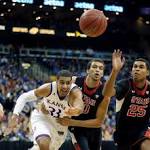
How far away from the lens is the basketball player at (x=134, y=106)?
653cm

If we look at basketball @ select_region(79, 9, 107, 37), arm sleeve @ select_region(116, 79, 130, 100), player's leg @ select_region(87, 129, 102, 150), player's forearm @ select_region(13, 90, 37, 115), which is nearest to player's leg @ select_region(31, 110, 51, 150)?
player's forearm @ select_region(13, 90, 37, 115)

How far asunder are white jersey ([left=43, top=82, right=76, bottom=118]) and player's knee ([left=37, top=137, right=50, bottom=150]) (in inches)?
17.8

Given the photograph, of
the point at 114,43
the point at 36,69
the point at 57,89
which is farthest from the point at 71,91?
the point at 114,43

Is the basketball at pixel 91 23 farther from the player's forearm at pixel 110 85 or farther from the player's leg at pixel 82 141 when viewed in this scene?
the player's leg at pixel 82 141

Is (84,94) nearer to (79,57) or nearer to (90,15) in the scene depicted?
(90,15)

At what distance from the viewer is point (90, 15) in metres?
7.48

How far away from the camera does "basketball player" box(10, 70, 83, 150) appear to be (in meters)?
6.57

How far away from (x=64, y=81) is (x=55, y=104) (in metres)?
0.44

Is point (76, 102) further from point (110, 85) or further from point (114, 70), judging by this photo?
point (114, 70)

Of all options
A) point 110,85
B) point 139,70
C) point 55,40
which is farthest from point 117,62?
point 55,40

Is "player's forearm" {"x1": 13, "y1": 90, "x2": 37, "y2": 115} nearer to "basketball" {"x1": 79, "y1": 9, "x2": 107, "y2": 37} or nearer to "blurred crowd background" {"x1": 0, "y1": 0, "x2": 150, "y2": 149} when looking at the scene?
"basketball" {"x1": 79, "y1": 9, "x2": 107, "y2": 37}

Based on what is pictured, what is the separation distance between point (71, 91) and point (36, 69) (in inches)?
571

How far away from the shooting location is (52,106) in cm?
684

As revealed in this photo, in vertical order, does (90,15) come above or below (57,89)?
above
